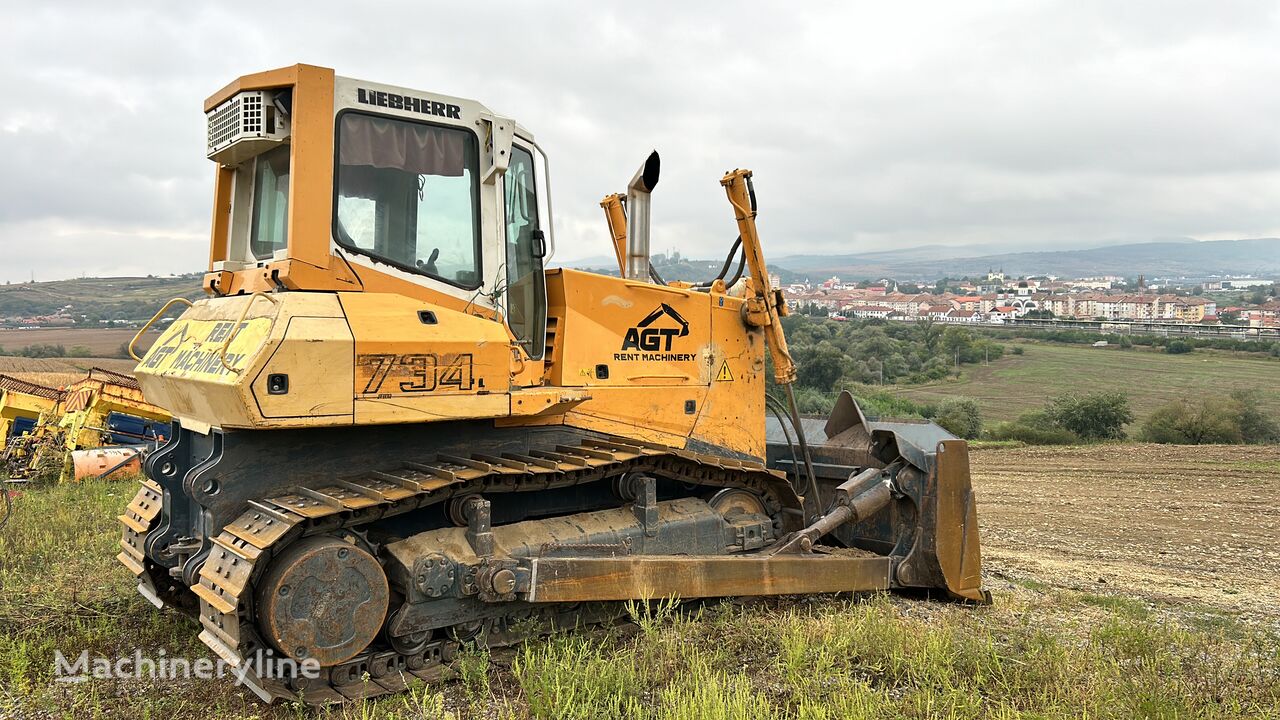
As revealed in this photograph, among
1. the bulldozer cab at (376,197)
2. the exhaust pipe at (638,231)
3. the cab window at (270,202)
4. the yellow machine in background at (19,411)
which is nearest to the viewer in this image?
the bulldozer cab at (376,197)

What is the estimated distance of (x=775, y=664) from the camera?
4.97 meters

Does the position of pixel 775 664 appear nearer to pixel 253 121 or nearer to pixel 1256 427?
pixel 253 121

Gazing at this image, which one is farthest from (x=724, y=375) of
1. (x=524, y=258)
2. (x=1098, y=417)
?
(x=1098, y=417)

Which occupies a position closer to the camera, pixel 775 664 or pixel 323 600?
pixel 323 600

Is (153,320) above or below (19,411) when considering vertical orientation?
above

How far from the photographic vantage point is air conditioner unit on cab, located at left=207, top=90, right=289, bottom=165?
488cm

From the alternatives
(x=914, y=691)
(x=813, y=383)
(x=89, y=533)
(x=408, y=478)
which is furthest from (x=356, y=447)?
(x=813, y=383)

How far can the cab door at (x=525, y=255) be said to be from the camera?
5582 mm

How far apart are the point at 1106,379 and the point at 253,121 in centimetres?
4068

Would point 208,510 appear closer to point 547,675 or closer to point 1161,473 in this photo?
point 547,675

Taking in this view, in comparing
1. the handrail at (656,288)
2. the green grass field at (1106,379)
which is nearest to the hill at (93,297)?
the green grass field at (1106,379)

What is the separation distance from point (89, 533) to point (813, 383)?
26675 millimetres

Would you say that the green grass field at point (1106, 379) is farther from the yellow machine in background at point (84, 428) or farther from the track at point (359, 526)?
the track at point (359, 526)

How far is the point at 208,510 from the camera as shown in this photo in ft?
14.9
